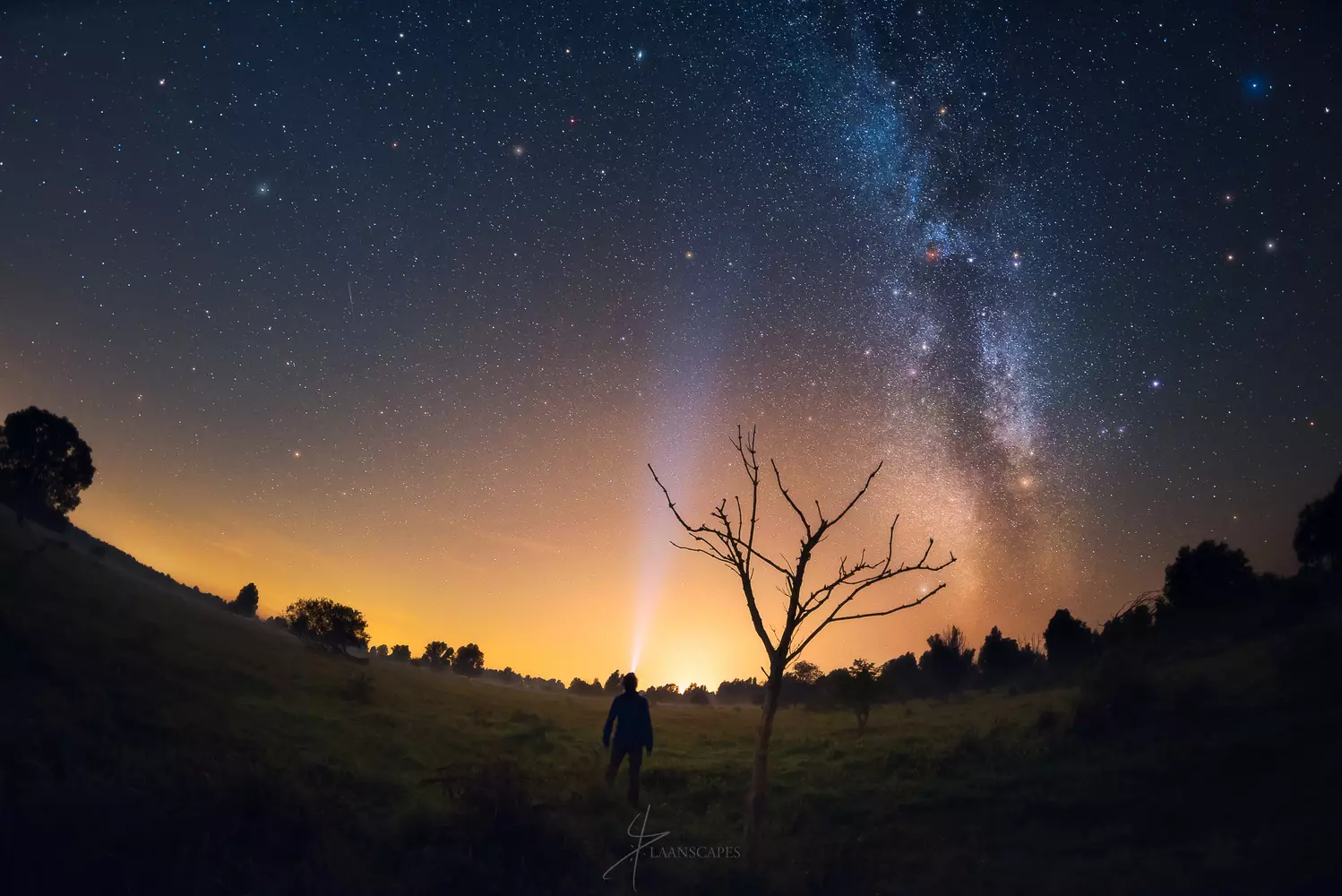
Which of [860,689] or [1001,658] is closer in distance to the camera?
[860,689]

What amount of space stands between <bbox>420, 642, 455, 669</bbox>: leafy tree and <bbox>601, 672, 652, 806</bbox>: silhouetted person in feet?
167

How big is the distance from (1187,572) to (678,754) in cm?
4171

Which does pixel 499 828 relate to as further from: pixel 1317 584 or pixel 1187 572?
pixel 1187 572

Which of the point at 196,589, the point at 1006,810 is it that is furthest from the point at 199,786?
the point at 196,589

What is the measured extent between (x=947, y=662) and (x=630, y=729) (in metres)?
52.1

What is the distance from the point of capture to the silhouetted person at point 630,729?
10469 mm

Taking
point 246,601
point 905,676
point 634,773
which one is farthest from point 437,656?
point 634,773

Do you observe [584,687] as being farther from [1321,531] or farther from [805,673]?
[1321,531]

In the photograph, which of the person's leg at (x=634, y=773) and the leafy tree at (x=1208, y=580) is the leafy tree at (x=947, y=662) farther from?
the person's leg at (x=634, y=773)

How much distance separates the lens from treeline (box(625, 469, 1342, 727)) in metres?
27.3

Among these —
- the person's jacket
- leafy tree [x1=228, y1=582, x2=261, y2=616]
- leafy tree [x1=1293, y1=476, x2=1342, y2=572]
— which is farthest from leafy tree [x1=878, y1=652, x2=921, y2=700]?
leafy tree [x1=228, y1=582, x2=261, y2=616]

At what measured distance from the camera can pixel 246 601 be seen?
177 ft

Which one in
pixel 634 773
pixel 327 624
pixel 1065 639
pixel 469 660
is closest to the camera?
pixel 634 773
